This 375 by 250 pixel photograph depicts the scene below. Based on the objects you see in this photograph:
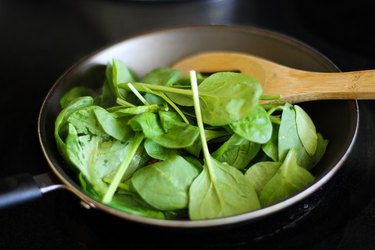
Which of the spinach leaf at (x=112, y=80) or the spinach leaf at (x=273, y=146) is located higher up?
the spinach leaf at (x=112, y=80)

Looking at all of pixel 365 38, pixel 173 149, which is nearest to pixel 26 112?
pixel 173 149

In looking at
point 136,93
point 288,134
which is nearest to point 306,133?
point 288,134

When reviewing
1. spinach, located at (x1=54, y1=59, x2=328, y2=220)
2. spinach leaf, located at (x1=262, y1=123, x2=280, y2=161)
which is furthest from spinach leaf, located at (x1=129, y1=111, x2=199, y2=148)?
spinach leaf, located at (x1=262, y1=123, x2=280, y2=161)

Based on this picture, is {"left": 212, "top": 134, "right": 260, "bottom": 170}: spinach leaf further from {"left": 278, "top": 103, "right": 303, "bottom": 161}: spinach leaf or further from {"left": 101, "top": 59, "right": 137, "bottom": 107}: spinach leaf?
{"left": 101, "top": 59, "right": 137, "bottom": 107}: spinach leaf

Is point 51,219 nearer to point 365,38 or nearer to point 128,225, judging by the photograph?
point 128,225

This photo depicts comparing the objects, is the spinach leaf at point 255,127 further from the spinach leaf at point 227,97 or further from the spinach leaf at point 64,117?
the spinach leaf at point 64,117

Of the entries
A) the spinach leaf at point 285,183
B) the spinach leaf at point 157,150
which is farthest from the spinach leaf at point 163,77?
the spinach leaf at point 285,183
